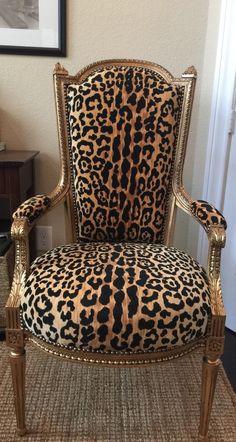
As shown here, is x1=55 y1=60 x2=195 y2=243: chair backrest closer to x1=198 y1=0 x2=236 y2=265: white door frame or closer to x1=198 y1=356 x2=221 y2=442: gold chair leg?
x1=198 y1=0 x2=236 y2=265: white door frame

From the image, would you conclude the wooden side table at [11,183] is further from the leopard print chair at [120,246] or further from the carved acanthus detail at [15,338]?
the carved acanthus detail at [15,338]

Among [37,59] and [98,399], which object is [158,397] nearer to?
[98,399]

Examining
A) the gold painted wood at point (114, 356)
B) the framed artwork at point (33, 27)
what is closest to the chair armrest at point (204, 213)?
the gold painted wood at point (114, 356)

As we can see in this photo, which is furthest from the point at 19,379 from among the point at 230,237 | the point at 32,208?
the point at 230,237

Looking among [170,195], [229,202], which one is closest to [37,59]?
[170,195]

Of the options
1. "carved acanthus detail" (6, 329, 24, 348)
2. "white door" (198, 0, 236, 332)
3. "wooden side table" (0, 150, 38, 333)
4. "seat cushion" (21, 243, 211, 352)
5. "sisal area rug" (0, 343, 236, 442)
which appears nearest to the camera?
"seat cushion" (21, 243, 211, 352)

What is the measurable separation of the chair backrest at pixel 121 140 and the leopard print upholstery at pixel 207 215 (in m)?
0.21

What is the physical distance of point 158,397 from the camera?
1304 millimetres

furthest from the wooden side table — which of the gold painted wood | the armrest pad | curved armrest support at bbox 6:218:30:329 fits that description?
the gold painted wood

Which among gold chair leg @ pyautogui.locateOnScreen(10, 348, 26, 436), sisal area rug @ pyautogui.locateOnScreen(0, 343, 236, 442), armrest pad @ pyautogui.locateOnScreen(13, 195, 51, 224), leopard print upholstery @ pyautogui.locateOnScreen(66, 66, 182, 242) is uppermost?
leopard print upholstery @ pyautogui.locateOnScreen(66, 66, 182, 242)

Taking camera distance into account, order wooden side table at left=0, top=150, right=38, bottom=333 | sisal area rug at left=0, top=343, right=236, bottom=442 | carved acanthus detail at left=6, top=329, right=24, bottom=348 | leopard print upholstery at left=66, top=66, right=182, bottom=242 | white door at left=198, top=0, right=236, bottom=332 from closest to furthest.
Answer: carved acanthus detail at left=6, top=329, right=24, bottom=348, sisal area rug at left=0, top=343, right=236, bottom=442, leopard print upholstery at left=66, top=66, right=182, bottom=242, wooden side table at left=0, top=150, right=38, bottom=333, white door at left=198, top=0, right=236, bottom=332

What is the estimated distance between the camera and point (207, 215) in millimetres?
1123

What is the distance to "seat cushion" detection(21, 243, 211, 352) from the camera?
3.06 ft

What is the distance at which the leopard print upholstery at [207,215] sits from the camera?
3.57 ft
